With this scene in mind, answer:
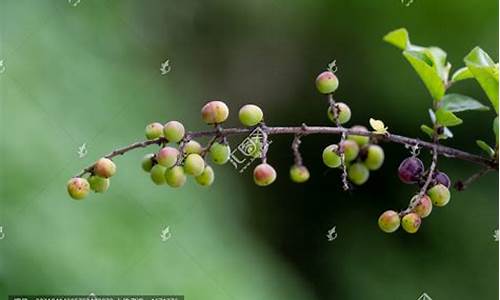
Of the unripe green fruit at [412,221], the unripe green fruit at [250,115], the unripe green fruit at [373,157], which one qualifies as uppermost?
the unripe green fruit at [373,157]

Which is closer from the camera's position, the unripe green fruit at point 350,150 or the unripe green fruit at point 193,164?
the unripe green fruit at point 193,164

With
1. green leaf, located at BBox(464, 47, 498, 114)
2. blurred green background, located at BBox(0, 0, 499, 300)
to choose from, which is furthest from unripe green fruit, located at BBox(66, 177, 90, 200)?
blurred green background, located at BBox(0, 0, 499, 300)

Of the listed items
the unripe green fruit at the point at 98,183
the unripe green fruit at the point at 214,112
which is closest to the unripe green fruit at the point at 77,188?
the unripe green fruit at the point at 98,183

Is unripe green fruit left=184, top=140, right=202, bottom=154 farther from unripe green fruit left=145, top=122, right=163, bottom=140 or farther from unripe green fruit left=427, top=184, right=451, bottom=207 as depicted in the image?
unripe green fruit left=427, top=184, right=451, bottom=207

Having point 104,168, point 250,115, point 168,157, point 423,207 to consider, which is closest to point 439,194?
point 423,207

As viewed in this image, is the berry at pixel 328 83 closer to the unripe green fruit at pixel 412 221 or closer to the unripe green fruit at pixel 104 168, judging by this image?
the unripe green fruit at pixel 412 221

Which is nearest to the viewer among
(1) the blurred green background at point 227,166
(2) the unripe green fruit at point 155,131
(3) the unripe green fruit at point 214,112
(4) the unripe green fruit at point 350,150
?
(3) the unripe green fruit at point 214,112

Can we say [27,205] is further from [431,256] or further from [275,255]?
[431,256]
